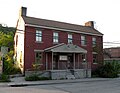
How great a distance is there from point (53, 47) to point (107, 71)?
9313 millimetres

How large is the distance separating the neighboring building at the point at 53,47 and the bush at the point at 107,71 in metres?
1.73

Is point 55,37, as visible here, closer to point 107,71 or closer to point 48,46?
point 48,46

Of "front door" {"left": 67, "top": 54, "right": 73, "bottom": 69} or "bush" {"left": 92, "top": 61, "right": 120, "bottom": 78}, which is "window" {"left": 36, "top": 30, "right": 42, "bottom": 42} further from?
"bush" {"left": 92, "top": 61, "right": 120, "bottom": 78}

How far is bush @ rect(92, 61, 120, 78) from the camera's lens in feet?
103

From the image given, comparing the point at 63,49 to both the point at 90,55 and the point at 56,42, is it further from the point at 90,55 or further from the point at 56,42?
the point at 90,55

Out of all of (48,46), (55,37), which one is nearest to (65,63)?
(48,46)

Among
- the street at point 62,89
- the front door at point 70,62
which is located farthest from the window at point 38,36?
the street at point 62,89

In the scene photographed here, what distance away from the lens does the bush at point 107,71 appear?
1241 inches

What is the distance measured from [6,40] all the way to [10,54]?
18.4 ft

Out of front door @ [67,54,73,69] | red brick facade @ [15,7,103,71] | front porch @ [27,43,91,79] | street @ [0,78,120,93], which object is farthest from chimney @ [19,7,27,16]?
street @ [0,78,120,93]

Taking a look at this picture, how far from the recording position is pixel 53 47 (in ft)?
97.6

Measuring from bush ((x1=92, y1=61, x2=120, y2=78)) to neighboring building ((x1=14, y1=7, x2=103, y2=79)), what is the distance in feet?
5.66

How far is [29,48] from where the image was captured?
28906 millimetres

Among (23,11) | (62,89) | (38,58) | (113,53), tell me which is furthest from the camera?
(113,53)
